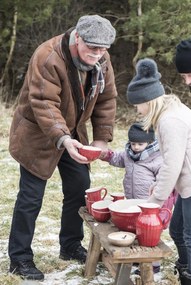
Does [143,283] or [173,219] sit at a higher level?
[173,219]

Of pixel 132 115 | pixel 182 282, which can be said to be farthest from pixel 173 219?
pixel 132 115

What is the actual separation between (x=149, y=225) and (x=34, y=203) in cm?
97

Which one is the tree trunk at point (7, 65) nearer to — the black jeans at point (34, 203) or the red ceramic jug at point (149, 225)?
the black jeans at point (34, 203)

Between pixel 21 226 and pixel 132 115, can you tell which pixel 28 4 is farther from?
pixel 21 226

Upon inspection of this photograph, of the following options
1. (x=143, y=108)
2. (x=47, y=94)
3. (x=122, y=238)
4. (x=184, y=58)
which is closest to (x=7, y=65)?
(x=47, y=94)

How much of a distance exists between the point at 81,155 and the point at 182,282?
0.99 metres

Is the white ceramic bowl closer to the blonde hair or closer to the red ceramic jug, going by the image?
the red ceramic jug

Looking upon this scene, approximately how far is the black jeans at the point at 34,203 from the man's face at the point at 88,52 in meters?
0.70

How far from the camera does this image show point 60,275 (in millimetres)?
3709

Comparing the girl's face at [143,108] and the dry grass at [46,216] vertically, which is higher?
the girl's face at [143,108]

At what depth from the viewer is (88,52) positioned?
10.9 feet

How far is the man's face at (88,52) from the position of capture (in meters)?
3.30

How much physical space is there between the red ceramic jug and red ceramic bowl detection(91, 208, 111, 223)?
388 mm

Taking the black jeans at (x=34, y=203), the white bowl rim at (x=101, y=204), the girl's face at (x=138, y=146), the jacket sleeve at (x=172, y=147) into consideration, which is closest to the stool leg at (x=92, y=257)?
the white bowl rim at (x=101, y=204)
